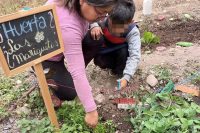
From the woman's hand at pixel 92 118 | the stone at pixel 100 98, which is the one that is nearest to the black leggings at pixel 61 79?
the stone at pixel 100 98

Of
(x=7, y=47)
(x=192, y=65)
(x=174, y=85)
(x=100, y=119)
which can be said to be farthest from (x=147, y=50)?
(x=7, y=47)

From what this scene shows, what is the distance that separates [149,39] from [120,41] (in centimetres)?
86

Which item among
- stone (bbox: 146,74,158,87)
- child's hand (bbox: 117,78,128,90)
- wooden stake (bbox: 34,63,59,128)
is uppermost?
wooden stake (bbox: 34,63,59,128)

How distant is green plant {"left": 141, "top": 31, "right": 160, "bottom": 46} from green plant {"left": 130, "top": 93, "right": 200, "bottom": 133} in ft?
3.73

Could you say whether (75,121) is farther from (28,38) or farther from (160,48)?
(160,48)

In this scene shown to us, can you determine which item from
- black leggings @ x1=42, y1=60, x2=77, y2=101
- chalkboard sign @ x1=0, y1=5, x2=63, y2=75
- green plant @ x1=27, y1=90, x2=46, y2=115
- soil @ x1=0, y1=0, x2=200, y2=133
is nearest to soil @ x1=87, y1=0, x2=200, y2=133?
soil @ x1=0, y1=0, x2=200, y2=133

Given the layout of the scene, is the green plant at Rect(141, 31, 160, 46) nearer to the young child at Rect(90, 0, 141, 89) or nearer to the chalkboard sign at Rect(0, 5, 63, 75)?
the young child at Rect(90, 0, 141, 89)

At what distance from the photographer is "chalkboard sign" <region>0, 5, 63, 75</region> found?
173cm

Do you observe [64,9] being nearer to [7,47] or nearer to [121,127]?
[7,47]

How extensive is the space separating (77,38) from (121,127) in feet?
2.64

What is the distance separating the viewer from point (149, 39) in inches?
142

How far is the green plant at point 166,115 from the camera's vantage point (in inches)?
85.8

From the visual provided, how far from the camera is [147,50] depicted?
358 centimetres

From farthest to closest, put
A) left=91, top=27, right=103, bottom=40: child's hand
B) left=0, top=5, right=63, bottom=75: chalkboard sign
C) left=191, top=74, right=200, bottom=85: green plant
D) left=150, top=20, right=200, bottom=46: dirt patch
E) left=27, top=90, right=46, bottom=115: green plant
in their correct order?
1. left=150, top=20, right=200, bottom=46: dirt patch
2. left=191, top=74, right=200, bottom=85: green plant
3. left=27, top=90, right=46, bottom=115: green plant
4. left=91, top=27, right=103, bottom=40: child's hand
5. left=0, top=5, right=63, bottom=75: chalkboard sign
